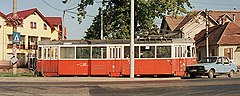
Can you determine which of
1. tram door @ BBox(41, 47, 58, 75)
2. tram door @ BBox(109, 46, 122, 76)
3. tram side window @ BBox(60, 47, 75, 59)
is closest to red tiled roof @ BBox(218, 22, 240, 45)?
tram door @ BBox(109, 46, 122, 76)

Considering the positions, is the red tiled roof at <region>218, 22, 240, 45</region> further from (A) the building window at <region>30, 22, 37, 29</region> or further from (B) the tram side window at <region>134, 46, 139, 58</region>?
(A) the building window at <region>30, 22, 37, 29</region>

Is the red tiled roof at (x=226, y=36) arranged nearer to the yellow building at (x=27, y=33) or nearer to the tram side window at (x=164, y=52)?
the tram side window at (x=164, y=52)

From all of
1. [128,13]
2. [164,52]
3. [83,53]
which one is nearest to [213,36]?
[128,13]

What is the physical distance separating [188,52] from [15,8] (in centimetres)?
1328

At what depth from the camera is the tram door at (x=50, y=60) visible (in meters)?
31.5

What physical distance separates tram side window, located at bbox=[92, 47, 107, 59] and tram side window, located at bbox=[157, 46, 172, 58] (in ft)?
12.8

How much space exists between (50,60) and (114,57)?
4.76 metres

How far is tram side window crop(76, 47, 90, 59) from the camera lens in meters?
31.3

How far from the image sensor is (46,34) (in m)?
76.7

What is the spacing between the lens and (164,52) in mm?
30953

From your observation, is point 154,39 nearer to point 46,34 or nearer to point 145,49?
point 145,49

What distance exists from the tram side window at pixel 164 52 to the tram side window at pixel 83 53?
16.9ft

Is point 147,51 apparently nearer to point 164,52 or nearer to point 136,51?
point 136,51

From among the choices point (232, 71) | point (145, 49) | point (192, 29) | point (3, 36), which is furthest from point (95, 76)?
point (192, 29)
